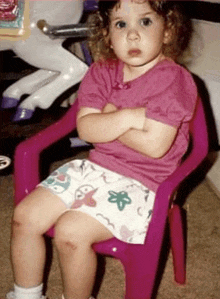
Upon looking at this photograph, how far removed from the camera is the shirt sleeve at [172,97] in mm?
880

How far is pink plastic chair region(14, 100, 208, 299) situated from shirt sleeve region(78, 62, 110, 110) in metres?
0.10

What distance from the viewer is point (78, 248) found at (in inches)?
33.7

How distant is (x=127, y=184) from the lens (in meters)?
0.94

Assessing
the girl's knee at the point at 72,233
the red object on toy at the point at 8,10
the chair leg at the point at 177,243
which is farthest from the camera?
the red object on toy at the point at 8,10

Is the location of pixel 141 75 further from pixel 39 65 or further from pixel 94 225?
pixel 39 65

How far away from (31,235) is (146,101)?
0.40 m

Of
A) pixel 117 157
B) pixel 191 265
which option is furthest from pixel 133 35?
pixel 191 265

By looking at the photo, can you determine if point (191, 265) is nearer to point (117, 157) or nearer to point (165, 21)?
point (117, 157)

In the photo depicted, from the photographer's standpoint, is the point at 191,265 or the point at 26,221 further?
the point at 191,265

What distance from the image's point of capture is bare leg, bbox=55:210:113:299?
2.82ft

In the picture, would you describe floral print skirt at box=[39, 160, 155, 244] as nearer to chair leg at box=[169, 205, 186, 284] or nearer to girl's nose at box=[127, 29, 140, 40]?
chair leg at box=[169, 205, 186, 284]

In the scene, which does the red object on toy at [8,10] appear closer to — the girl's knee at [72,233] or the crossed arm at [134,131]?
the crossed arm at [134,131]

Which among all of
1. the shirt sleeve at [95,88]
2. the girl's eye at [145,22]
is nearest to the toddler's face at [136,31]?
the girl's eye at [145,22]

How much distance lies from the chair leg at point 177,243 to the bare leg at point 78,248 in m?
0.24
